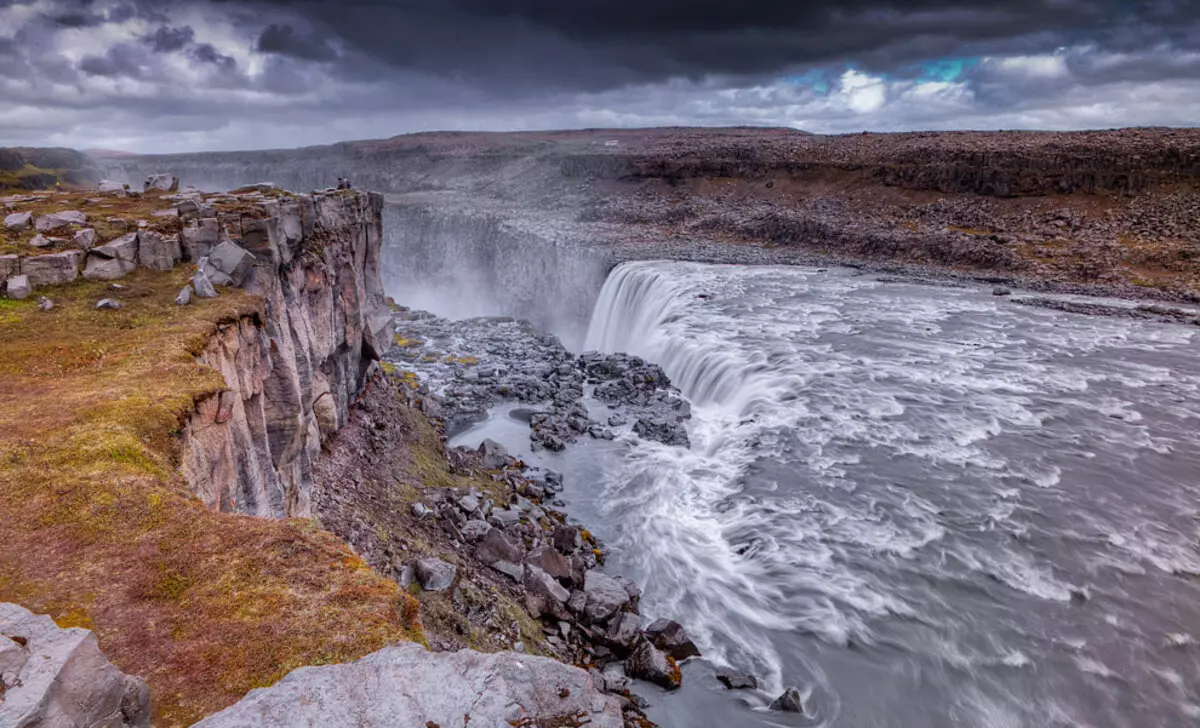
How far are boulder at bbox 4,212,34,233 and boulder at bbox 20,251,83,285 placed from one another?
8.96 feet

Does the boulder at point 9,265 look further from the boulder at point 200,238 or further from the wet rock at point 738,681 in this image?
the wet rock at point 738,681

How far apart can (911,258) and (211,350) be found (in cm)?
4307

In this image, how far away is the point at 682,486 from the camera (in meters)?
18.9

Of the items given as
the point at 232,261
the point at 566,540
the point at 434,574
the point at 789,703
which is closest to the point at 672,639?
the point at 789,703

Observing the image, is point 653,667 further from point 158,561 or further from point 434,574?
point 158,561

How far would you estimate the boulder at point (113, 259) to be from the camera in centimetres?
1175

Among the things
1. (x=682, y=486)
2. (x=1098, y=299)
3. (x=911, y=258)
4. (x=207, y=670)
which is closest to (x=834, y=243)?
(x=911, y=258)

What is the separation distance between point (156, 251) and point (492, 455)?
34.2ft

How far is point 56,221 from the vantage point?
13258 millimetres

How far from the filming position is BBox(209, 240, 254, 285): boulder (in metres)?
12.0

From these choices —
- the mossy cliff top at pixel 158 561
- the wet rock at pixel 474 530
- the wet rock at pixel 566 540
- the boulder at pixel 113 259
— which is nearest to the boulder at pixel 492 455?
the wet rock at pixel 566 540

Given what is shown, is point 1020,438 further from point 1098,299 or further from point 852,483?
point 1098,299

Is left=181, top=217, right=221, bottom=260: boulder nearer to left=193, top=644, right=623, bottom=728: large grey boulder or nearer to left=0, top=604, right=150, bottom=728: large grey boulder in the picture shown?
left=0, top=604, right=150, bottom=728: large grey boulder

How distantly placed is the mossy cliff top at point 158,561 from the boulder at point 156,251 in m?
4.38
